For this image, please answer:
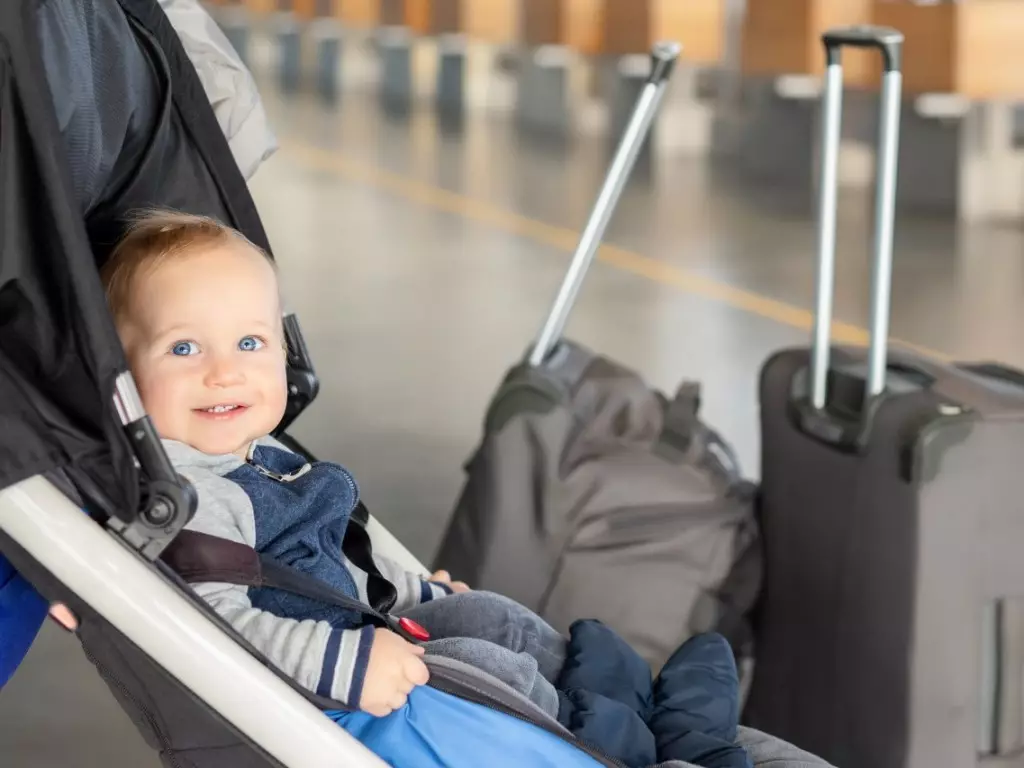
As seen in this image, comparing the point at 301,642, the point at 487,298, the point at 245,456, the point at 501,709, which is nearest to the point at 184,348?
the point at 245,456

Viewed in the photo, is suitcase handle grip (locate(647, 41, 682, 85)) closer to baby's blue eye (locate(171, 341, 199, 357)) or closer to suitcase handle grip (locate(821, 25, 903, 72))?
suitcase handle grip (locate(821, 25, 903, 72))

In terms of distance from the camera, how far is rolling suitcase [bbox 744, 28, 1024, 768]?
6.59ft

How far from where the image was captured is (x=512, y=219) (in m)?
6.76

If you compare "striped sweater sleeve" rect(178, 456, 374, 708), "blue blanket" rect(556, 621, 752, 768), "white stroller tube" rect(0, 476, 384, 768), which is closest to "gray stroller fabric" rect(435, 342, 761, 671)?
"blue blanket" rect(556, 621, 752, 768)

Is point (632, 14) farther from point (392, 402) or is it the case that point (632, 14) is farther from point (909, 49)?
point (392, 402)

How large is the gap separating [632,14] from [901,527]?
7147 millimetres

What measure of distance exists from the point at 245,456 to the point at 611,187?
3.16 ft

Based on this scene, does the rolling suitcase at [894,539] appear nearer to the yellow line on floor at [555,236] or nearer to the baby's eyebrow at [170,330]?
the baby's eyebrow at [170,330]

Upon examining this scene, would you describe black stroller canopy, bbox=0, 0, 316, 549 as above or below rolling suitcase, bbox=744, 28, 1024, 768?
above

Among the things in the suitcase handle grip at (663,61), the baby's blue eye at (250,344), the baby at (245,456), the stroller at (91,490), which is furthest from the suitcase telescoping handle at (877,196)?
the stroller at (91,490)

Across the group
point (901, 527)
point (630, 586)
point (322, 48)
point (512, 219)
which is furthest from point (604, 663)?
point (322, 48)

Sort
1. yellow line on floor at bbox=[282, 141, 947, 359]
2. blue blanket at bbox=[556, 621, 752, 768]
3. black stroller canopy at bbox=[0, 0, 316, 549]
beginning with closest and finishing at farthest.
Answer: black stroller canopy at bbox=[0, 0, 316, 549] → blue blanket at bbox=[556, 621, 752, 768] → yellow line on floor at bbox=[282, 141, 947, 359]

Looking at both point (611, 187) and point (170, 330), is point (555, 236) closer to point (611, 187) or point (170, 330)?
point (611, 187)

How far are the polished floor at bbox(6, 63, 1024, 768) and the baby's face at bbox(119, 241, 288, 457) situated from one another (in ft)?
3.50
